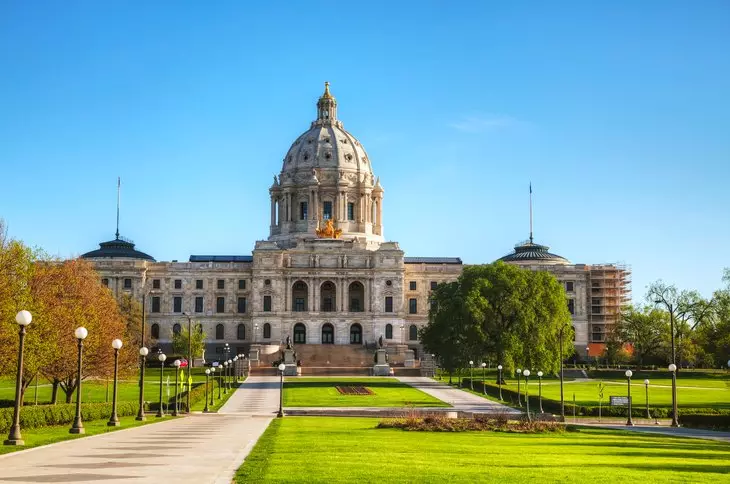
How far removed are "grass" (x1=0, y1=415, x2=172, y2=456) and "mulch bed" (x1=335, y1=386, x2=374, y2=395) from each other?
33254 millimetres

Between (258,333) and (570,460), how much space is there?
11481 cm

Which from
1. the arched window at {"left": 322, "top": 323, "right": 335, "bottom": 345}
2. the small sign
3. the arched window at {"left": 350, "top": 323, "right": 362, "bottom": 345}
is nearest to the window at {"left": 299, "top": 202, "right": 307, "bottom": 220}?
the arched window at {"left": 322, "top": 323, "right": 335, "bottom": 345}

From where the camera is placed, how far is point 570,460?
2592cm

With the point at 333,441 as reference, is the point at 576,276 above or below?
above

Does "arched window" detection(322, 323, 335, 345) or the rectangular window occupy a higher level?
the rectangular window

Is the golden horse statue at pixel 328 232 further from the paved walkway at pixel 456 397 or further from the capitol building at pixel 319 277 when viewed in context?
the paved walkway at pixel 456 397

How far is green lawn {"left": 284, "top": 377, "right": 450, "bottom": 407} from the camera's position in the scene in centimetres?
6656

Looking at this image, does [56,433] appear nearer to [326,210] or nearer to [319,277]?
[319,277]

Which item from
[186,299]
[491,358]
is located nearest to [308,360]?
[186,299]

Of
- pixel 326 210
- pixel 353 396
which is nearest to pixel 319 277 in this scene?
pixel 326 210

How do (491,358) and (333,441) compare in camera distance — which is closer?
(333,441)

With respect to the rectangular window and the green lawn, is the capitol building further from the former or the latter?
the green lawn

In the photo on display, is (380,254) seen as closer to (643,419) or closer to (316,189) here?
(316,189)

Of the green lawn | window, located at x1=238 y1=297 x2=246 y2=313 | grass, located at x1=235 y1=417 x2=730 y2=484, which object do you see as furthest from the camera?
window, located at x1=238 y1=297 x2=246 y2=313
